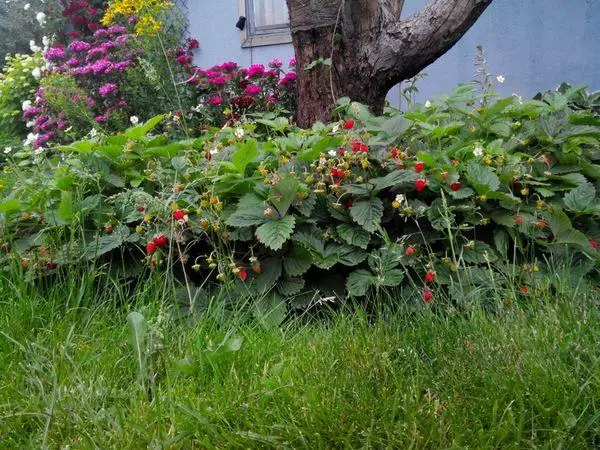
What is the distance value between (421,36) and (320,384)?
9.13 ft

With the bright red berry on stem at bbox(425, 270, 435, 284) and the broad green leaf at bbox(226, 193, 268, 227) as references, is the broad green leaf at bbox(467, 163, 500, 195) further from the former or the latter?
the broad green leaf at bbox(226, 193, 268, 227)

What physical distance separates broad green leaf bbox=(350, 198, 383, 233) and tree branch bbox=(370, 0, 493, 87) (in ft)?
4.98

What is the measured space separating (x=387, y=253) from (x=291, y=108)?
3090mm

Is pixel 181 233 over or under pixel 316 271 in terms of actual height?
over

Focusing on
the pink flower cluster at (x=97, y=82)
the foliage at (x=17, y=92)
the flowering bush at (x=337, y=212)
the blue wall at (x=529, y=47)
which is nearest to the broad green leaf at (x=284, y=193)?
the flowering bush at (x=337, y=212)

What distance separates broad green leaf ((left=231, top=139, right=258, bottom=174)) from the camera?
294 centimetres

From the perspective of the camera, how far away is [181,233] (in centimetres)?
276

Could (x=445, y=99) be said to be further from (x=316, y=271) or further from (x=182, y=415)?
(x=182, y=415)

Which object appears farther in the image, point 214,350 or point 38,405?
point 214,350

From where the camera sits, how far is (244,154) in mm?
2949

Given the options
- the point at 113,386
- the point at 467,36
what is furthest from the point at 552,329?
the point at 467,36

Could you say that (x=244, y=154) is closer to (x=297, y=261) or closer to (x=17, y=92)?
(x=297, y=261)

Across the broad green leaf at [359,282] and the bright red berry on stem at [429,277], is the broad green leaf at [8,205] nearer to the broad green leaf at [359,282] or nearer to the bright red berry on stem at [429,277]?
the broad green leaf at [359,282]

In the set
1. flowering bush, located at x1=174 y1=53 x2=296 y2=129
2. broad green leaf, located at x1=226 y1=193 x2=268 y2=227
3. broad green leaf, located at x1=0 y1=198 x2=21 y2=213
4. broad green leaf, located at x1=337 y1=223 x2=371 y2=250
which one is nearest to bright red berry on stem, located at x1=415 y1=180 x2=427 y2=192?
broad green leaf, located at x1=337 y1=223 x2=371 y2=250
